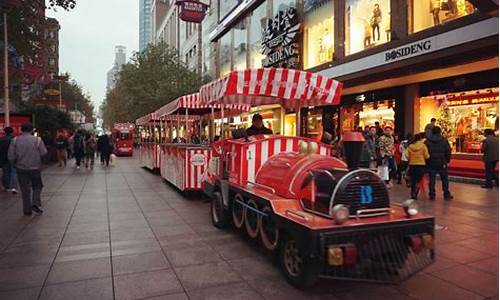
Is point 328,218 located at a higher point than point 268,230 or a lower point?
higher

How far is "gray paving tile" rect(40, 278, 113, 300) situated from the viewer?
3912mm

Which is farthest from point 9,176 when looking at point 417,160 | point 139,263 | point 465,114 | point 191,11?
point 191,11

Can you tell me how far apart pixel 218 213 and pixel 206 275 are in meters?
2.28

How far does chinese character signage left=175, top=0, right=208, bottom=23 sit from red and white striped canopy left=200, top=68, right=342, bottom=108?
31528mm

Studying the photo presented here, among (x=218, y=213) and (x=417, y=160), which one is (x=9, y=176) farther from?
(x=417, y=160)

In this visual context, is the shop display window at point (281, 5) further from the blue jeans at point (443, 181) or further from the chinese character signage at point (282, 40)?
the blue jeans at point (443, 181)

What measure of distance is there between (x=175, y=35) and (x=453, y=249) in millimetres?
61355

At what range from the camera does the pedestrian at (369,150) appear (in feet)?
32.5

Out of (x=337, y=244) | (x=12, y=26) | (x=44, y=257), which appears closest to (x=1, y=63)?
(x=12, y=26)

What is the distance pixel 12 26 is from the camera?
11.3m

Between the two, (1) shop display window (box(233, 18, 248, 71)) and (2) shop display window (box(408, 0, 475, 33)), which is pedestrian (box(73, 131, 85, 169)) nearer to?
(1) shop display window (box(233, 18, 248, 71))

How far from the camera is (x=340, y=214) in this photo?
381cm

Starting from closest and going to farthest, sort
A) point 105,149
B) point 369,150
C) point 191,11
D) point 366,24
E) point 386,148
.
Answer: point 369,150 < point 386,148 < point 366,24 < point 105,149 < point 191,11

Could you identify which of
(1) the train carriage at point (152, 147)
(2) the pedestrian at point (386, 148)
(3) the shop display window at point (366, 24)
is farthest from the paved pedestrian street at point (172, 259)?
(3) the shop display window at point (366, 24)
